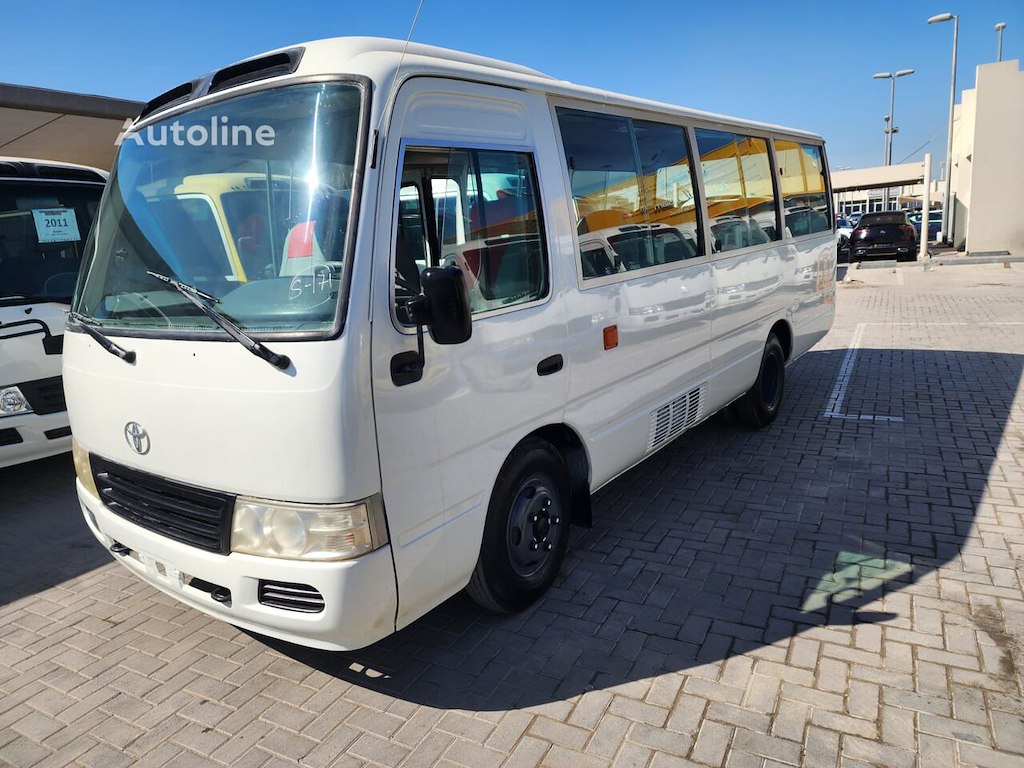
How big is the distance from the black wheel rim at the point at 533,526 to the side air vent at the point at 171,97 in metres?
2.35

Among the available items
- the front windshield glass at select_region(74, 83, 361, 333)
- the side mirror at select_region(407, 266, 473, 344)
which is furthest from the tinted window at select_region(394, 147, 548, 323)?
the front windshield glass at select_region(74, 83, 361, 333)

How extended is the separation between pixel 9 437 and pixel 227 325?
3872mm

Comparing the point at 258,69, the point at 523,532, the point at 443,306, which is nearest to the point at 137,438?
the point at 443,306

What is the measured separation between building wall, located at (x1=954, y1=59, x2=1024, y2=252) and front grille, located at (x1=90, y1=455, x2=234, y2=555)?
28.5 meters

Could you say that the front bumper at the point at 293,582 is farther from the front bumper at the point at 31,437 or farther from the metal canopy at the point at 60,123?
the metal canopy at the point at 60,123

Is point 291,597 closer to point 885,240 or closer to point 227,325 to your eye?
point 227,325

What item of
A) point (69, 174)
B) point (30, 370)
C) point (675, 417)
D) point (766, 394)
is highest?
point (69, 174)

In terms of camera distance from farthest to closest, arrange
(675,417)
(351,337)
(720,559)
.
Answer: (675,417) → (720,559) → (351,337)

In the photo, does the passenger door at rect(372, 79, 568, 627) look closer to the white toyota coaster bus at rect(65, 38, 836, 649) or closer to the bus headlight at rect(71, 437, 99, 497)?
the white toyota coaster bus at rect(65, 38, 836, 649)

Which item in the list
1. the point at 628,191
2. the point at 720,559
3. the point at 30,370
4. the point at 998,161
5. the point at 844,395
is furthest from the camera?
the point at 998,161

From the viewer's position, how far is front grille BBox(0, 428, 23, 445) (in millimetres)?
5117

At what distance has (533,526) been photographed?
3469 millimetres

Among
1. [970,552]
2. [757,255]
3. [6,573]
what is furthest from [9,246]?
[970,552]

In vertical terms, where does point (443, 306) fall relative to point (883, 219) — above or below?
below
